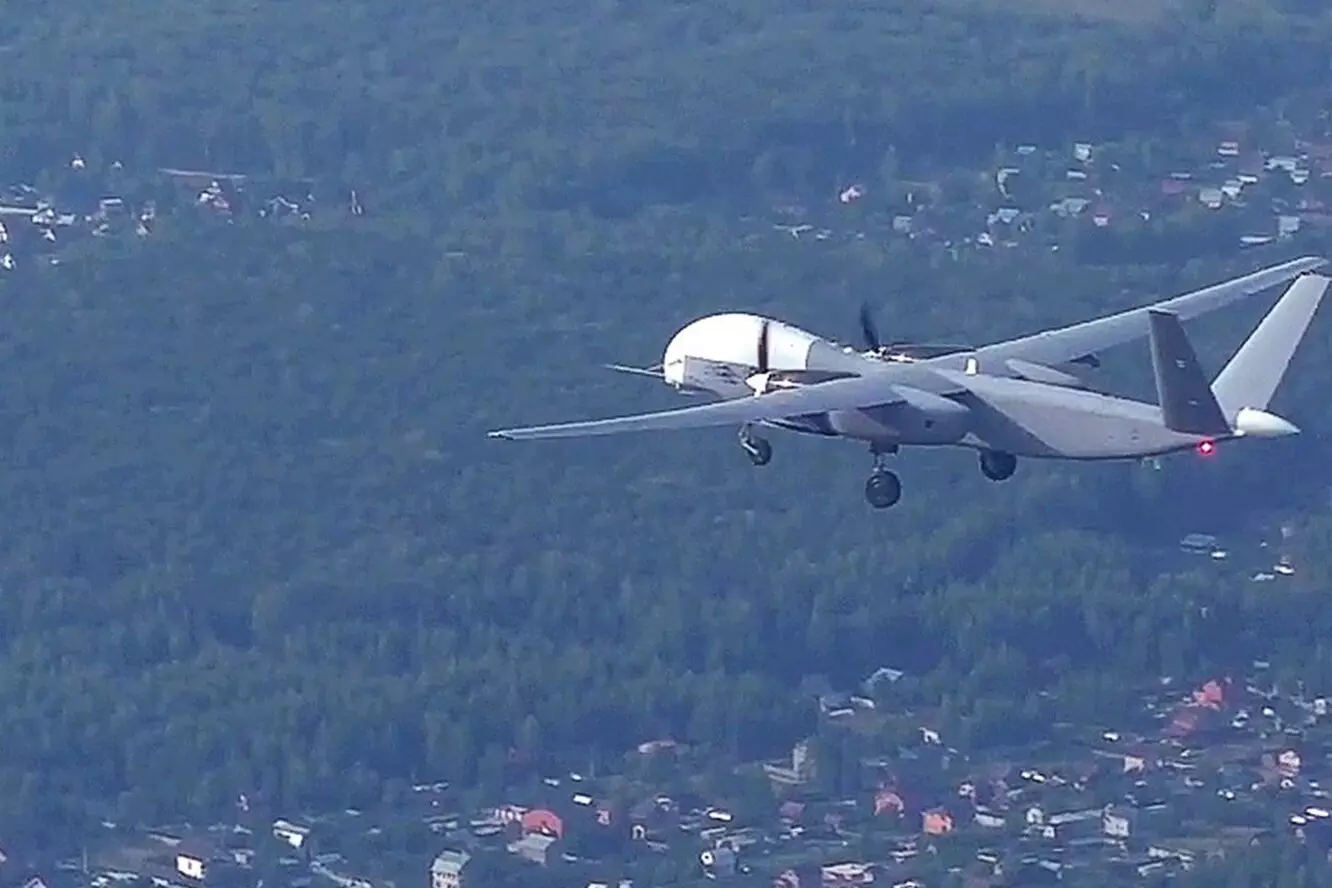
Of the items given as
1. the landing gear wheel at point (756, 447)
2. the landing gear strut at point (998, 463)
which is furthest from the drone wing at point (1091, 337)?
the landing gear wheel at point (756, 447)

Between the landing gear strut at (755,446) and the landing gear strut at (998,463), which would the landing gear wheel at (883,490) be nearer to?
the landing gear strut at (998,463)

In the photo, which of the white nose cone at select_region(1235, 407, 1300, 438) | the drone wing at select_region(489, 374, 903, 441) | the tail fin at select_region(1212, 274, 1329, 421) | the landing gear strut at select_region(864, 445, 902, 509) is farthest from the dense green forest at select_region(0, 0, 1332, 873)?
the white nose cone at select_region(1235, 407, 1300, 438)

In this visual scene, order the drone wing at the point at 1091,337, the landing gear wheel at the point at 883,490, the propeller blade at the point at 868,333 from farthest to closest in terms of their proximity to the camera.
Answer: the propeller blade at the point at 868,333
the drone wing at the point at 1091,337
the landing gear wheel at the point at 883,490

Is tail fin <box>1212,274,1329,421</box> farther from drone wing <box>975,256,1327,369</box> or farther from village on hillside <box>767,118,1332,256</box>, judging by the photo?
village on hillside <box>767,118,1332,256</box>

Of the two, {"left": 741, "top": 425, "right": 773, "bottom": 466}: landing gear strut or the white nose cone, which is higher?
the white nose cone

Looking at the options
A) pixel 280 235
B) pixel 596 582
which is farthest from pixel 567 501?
pixel 280 235

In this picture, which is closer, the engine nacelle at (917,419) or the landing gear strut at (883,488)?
the engine nacelle at (917,419)

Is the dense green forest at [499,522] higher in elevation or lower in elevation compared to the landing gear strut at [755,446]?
lower
